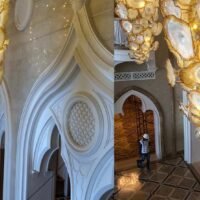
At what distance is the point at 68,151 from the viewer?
0.96 m

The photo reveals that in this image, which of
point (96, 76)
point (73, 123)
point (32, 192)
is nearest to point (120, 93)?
point (96, 76)

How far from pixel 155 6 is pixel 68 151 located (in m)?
0.51

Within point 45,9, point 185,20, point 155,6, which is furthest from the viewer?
point 45,9

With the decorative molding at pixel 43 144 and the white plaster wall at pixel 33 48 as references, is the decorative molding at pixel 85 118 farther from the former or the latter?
the white plaster wall at pixel 33 48

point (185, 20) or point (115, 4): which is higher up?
point (115, 4)

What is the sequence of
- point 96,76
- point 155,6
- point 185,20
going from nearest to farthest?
point 185,20
point 155,6
point 96,76

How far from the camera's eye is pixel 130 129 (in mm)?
865

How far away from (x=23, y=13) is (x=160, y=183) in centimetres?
75

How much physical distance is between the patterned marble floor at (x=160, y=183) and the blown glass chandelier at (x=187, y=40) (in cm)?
34

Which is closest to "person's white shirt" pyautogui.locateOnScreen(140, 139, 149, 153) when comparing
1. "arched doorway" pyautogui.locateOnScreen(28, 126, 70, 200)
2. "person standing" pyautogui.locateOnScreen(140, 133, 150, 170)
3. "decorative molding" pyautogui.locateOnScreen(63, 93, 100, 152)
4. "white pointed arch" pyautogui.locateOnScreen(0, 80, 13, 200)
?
"person standing" pyautogui.locateOnScreen(140, 133, 150, 170)

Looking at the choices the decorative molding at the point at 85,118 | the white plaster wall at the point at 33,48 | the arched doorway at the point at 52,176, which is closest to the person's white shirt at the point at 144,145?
the decorative molding at the point at 85,118

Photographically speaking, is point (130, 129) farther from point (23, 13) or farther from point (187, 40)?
point (23, 13)

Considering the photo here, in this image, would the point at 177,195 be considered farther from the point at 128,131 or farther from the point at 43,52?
the point at 43,52

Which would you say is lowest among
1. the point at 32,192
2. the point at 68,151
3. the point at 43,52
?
the point at 32,192
